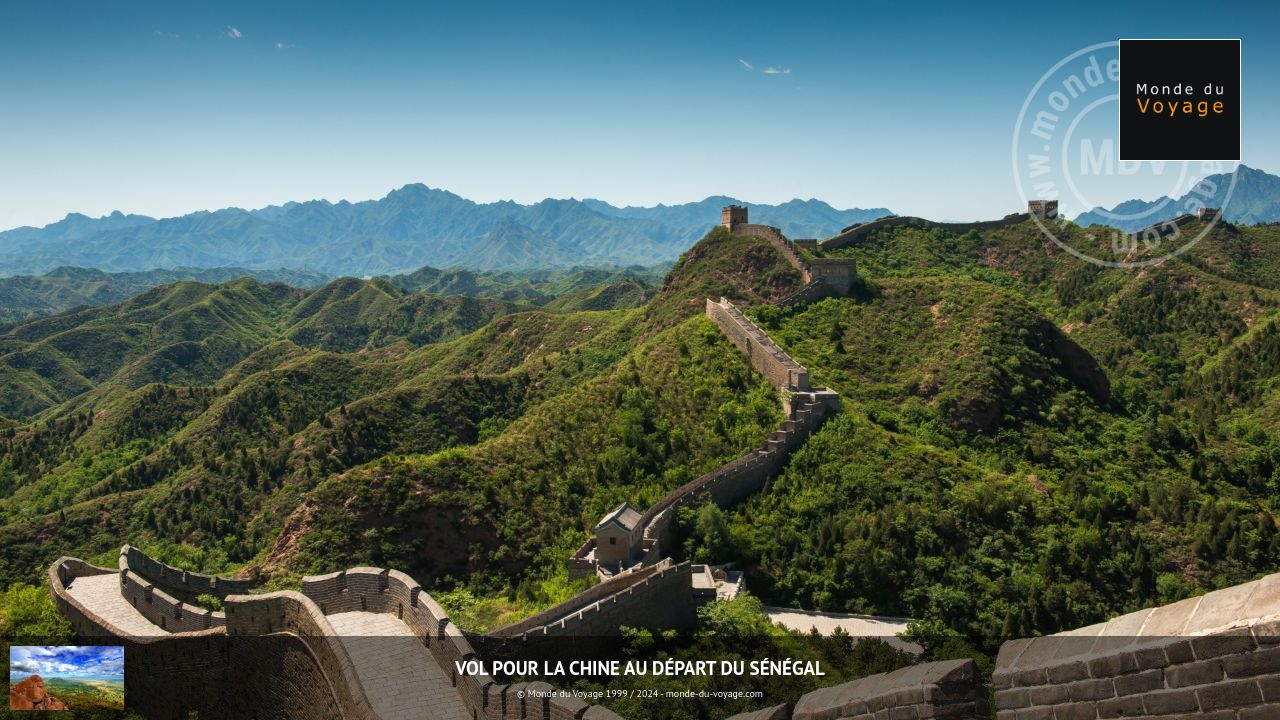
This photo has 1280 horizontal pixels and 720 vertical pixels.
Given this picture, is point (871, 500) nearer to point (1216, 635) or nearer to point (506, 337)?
point (1216, 635)

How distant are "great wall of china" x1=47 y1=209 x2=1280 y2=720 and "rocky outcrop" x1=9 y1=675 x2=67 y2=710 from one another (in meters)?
1.91

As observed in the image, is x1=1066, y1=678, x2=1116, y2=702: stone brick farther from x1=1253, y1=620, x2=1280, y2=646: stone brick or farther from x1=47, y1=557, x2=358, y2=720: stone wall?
x1=47, y1=557, x2=358, y2=720: stone wall

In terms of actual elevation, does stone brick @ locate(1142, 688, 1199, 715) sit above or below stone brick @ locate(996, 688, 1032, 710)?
above

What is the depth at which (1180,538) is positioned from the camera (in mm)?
38469

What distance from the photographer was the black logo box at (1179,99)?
3741 cm

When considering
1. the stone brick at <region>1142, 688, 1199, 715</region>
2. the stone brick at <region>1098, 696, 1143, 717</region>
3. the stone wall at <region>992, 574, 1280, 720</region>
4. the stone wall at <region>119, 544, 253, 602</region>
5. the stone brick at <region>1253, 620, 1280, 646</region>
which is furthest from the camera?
the stone wall at <region>119, 544, 253, 602</region>

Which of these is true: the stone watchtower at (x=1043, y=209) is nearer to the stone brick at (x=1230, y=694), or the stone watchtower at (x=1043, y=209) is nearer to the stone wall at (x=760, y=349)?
the stone wall at (x=760, y=349)

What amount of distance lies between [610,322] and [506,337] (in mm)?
22046

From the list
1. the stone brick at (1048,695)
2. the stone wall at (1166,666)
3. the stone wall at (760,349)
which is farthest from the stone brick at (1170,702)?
the stone wall at (760,349)

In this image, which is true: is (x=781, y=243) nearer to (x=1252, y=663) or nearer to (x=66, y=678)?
(x=66, y=678)

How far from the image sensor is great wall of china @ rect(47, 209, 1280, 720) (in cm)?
499

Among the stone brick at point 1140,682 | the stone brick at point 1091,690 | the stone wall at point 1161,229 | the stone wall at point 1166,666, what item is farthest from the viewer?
the stone wall at point 1161,229

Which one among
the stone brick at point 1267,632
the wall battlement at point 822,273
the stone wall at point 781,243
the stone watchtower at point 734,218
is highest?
the stone watchtower at point 734,218

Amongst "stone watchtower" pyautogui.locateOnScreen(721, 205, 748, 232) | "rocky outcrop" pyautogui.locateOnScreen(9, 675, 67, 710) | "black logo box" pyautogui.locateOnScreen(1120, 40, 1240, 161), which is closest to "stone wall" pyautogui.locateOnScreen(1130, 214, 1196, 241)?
"stone watchtower" pyautogui.locateOnScreen(721, 205, 748, 232)
